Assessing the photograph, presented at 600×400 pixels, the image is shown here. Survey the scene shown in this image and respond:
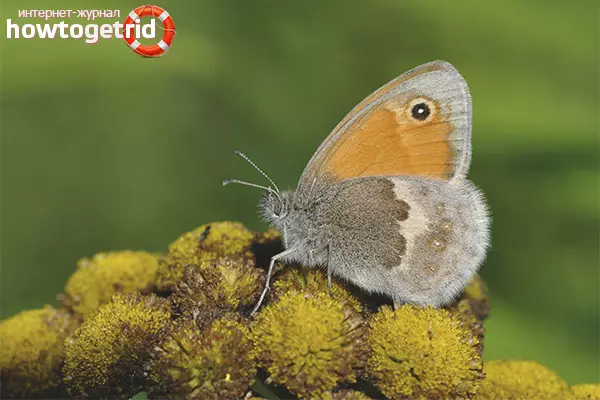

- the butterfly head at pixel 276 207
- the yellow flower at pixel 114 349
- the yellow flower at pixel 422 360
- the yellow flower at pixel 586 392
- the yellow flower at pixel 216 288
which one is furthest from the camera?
the butterfly head at pixel 276 207

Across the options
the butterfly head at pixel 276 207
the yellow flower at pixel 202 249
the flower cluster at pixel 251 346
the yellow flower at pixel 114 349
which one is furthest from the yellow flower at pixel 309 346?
the butterfly head at pixel 276 207

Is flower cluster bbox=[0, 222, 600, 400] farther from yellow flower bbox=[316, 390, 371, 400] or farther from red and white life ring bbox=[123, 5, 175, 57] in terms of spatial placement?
red and white life ring bbox=[123, 5, 175, 57]

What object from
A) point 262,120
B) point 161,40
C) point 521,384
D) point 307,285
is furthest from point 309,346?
point 161,40

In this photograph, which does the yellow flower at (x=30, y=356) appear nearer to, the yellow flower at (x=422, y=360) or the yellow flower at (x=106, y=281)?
the yellow flower at (x=106, y=281)

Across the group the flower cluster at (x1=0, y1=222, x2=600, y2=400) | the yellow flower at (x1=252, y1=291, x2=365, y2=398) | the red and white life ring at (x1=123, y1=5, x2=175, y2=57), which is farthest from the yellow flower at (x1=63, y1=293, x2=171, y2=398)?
the red and white life ring at (x1=123, y1=5, x2=175, y2=57)

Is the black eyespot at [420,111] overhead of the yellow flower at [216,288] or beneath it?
overhead

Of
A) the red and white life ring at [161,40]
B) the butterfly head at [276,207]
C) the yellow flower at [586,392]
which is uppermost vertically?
the red and white life ring at [161,40]

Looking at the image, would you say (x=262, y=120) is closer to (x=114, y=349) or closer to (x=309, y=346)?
(x=114, y=349)
